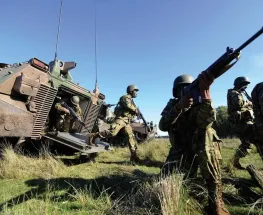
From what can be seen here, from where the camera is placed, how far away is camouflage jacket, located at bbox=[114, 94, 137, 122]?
7.68 meters

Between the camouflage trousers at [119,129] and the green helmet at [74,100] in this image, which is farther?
the green helmet at [74,100]

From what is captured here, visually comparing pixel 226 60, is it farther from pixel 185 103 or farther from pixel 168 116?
pixel 168 116

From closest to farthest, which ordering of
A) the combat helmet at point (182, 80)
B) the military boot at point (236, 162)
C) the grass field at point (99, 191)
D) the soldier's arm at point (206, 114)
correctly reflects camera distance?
the grass field at point (99, 191)
the soldier's arm at point (206, 114)
the combat helmet at point (182, 80)
the military boot at point (236, 162)

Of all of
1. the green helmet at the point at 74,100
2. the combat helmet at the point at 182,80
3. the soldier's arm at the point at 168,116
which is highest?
the green helmet at the point at 74,100

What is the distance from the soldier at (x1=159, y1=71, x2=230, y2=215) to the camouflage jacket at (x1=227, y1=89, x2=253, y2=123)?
9.68 ft

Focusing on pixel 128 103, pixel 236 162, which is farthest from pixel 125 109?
pixel 236 162

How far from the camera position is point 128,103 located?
7.72 m

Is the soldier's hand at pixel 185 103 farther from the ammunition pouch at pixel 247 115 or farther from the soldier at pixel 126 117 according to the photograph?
the soldier at pixel 126 117

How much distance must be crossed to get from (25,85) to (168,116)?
288 centimetres

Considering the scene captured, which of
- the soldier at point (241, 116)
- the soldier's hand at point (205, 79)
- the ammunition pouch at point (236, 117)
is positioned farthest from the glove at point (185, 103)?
the ammunition pouch at point (236, 117)

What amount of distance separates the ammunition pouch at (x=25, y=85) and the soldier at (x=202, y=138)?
8.91 ft

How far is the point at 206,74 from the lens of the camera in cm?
321

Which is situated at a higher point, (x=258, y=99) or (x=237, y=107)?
(x=237, y=107)

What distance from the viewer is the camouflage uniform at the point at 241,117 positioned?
21.4ft
